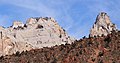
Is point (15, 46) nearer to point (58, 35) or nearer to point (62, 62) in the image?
point (58, 35)

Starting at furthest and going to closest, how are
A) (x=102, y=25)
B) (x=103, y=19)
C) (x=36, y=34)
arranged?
(x=103, y=19) < (x=102, y=25) < (x=36, y=34)

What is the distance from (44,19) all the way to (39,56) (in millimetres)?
113861

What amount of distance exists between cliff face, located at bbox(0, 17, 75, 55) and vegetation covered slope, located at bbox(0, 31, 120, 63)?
292 ft

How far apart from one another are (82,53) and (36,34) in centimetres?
10893

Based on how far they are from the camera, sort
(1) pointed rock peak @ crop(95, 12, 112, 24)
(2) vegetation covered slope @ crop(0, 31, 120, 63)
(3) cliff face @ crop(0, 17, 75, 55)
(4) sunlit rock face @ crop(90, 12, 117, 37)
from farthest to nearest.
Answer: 1. (1) pointed rock peak @ crop(95, 12, 112, 24)
2. (4) sunlit rock face @ crop(90, 12, 117, 37)
3. (3) cliff face @ crop(0, 17, 75, 55)
4. (2) vegetation covered slope @ crop(0, 31, 120, 63)

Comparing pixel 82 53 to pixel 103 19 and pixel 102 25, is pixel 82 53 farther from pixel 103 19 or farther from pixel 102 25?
pixel 103 19

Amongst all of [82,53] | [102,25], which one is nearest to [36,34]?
[102,25]

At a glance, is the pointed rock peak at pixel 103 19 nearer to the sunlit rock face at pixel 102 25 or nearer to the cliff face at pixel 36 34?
the sunlit rock face at pixel 102 25

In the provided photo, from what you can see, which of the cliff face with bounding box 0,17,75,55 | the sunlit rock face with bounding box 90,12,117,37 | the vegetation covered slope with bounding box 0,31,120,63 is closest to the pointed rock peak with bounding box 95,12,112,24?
the sunlit rock face with bounding box 90,12,117,37

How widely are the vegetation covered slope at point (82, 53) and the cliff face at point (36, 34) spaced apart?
8890 cm

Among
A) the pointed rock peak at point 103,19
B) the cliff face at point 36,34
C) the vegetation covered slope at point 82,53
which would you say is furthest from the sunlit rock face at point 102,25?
the vegetation covered slope at point 82,53

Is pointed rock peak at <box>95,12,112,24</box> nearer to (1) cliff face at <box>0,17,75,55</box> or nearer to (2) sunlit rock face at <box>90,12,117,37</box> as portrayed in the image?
(2) sunlit rock face at <box>90,12,117,37</box>

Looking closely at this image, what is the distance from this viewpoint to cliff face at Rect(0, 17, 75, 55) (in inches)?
4879

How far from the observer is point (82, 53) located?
28281mm
